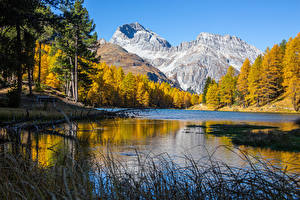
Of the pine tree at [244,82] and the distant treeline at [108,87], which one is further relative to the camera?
the pine tree at [244,82]

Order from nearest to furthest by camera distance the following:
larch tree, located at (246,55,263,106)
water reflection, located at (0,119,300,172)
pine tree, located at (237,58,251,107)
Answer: water reflection, located at (0,119,300,172) < larch tree, located at (246,55,263,106) < pine tree, located at (237,58,251,107)

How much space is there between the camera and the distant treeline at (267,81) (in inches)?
1764

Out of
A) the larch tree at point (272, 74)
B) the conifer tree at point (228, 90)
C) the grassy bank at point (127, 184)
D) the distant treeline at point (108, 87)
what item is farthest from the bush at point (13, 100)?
the conifer tree at point (228, 90)

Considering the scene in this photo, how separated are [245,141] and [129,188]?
38.8ft

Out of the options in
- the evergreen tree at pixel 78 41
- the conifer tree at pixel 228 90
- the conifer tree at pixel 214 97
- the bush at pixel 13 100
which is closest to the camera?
the bush at pixel 13 100

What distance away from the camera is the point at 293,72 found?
147 feet

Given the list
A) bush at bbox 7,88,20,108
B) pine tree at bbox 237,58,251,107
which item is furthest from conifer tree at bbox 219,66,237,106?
bush at bbox 7,88,20,108

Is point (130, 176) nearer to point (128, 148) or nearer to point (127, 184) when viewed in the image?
point (127, 184)

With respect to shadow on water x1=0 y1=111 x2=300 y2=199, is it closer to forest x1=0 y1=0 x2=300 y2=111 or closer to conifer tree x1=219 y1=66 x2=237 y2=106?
forest x1=0 y1=0 x2=300 y2=111

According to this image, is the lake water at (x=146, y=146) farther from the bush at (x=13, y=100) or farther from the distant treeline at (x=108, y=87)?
the distant treeline at (x=108, y=87)

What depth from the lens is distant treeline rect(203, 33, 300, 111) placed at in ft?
147

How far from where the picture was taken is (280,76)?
176 ft

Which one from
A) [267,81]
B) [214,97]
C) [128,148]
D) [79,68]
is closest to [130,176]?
[128,148]

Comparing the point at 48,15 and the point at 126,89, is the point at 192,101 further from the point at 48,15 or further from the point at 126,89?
the point at 48,15
